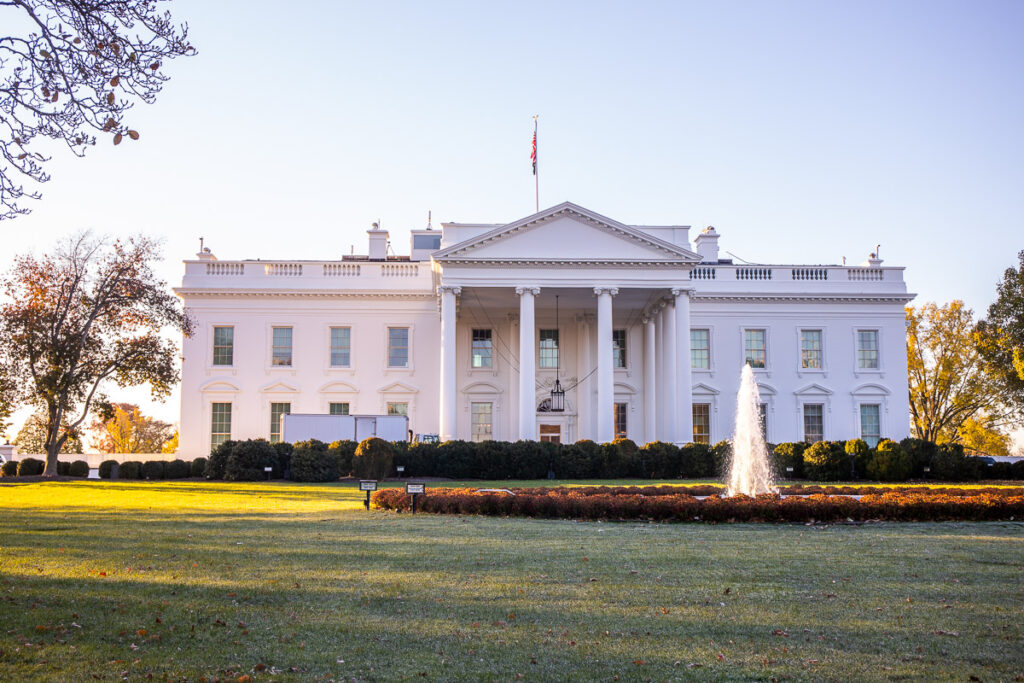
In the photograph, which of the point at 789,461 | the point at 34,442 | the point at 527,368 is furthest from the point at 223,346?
the point at 789,461

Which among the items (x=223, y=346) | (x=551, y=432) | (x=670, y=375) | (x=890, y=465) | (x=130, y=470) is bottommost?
(x=130, y=470)

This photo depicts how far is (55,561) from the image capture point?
34.1 feet

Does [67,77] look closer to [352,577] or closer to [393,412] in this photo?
[352,577]

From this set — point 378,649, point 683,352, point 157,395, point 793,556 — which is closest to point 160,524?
point 378,649

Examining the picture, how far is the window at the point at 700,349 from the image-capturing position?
44906 mm

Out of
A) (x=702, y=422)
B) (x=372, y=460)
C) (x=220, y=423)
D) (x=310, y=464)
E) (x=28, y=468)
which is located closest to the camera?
(x=310, y=464)

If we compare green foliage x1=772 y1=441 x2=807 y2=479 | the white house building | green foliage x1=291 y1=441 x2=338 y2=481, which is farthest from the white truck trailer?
green foliage x1=772 y1=441 x2=807 y2=479

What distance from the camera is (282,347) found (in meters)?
43.9

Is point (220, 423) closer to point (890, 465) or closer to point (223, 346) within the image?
point (223, 346)

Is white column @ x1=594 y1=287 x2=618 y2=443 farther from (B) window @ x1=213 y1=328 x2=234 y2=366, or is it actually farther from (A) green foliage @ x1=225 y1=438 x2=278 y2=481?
(B) window @ x1=213 y1=328 x2=234 y2=366

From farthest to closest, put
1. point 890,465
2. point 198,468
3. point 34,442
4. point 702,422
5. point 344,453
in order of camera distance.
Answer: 1. point 34,442
2. point 702,422
3. point 198,468
4. point 344,453
5. point 890,465

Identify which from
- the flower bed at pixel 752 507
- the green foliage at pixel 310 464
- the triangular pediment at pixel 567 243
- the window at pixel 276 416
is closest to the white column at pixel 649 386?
the triangular pediment at pixel 567 243

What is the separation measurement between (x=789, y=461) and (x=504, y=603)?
91.7ft

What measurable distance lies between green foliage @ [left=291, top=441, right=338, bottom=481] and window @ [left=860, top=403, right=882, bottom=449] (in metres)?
28.2
